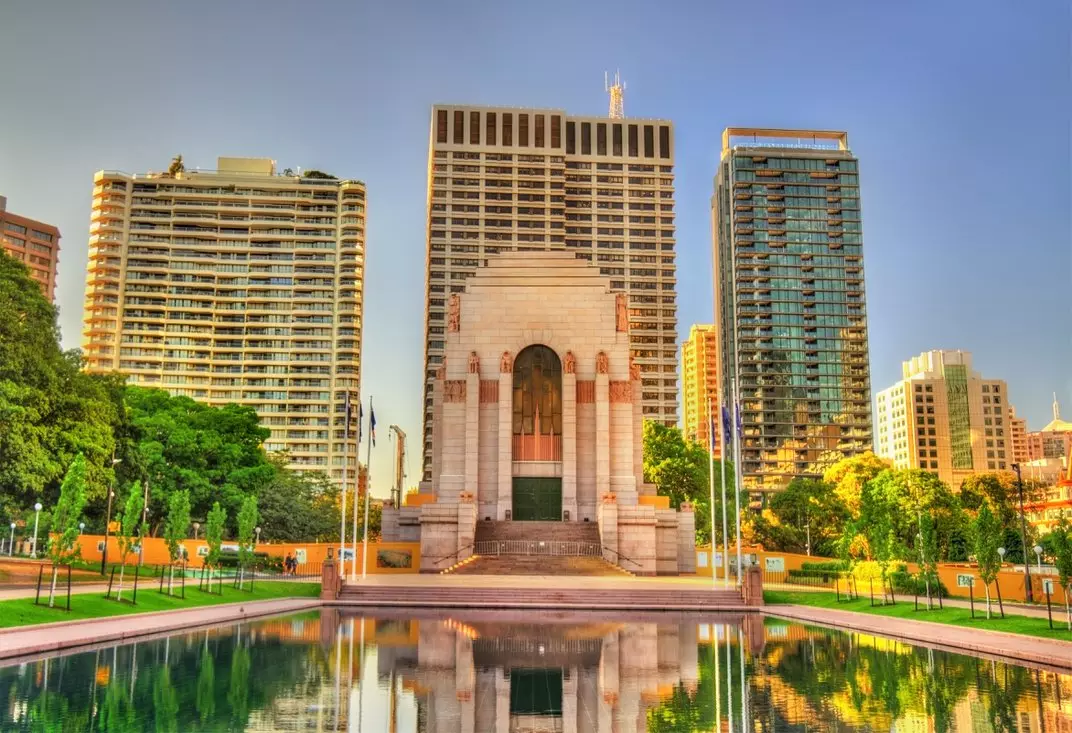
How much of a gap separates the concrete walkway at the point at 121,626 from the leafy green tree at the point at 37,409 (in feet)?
52.7

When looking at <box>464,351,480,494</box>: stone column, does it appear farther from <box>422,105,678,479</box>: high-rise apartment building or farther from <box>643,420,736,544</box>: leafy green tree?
<box>422,105,678,479</box>: high-rise apartment building

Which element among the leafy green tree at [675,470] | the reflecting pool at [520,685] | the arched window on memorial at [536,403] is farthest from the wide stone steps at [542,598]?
the leafy green tree at [675,470]

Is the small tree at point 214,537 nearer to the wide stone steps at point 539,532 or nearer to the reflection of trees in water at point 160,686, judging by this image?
the reflection of trees in water at point 160,686

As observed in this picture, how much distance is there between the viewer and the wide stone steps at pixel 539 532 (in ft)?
189

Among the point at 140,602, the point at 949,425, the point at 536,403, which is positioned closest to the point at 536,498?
the point at 536,403

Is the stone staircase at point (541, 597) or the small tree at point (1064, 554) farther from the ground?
the small tree at point (1064, 554)

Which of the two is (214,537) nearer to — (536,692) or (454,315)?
(454,315)

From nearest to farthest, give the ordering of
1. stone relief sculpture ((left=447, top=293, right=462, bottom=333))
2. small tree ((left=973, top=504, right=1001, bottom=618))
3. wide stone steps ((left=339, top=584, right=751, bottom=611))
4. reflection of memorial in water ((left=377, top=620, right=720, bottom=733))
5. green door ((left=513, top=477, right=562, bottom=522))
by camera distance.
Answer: reflection of memorial in water ((left=377, top=620, right=720, bottom=733)) → small tree ((left=973, top=504, right=1001, bottom=618)) → wide stone steps ((left=339, top=584, right=751, bottom=611)) → green door ((left=513, top=477, right=562, bottom=522)) → stone relief sculpture ((left=447, top=293, right=462, bottom=333))

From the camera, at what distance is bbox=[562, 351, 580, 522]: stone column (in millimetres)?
62438

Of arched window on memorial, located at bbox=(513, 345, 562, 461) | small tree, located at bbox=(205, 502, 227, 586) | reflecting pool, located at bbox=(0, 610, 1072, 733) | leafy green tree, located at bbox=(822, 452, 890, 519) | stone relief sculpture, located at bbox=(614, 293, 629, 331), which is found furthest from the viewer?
leafy green tree, located at bbox=(822, 452, 890, 519)

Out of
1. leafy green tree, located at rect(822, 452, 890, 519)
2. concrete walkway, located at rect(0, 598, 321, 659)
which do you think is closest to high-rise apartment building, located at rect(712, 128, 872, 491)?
leafy green tree, located at rect(822, 452, 890, 519)

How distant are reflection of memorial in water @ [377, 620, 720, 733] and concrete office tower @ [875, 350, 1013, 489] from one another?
175232 mm

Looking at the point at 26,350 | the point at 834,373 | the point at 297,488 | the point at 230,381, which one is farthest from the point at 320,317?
the point at 26,350

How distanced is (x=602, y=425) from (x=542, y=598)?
24.0 meters
